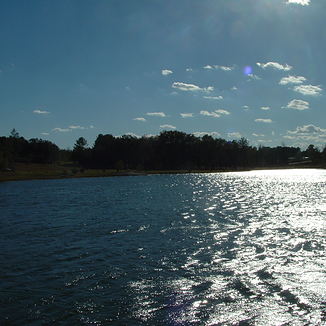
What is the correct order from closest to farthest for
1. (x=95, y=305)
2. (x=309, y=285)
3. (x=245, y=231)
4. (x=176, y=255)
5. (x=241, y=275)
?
(x=95, y=305) → (x=309, y=285) → (x=241, y=275) → (x=176, y=255) → (x=245, y=231)

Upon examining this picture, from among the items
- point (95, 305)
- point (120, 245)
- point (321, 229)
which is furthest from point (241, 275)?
point (321, 229)

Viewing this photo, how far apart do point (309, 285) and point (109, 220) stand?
25808 mm

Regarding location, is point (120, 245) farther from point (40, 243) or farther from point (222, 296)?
point (222, 296)

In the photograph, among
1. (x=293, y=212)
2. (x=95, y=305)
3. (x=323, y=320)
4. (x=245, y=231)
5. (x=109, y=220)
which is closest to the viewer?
(x=323, y=320)

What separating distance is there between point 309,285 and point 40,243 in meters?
19.9

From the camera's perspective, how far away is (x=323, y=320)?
43.9 feet

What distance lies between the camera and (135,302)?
1553cm

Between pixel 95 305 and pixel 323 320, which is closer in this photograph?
pixel 323 320

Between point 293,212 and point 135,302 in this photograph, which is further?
point 293,212

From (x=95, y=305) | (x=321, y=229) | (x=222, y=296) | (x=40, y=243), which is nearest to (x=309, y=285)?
(x=222, y=296)

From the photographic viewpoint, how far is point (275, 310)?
1435 cm

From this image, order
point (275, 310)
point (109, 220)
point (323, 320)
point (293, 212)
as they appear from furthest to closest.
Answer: point (293, 212) → point (109, 220) → point (275, 310) → point (323, 320)

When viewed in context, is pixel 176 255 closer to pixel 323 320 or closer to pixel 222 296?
pixel 222 296

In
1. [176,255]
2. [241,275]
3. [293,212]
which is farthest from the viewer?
[293,212]
